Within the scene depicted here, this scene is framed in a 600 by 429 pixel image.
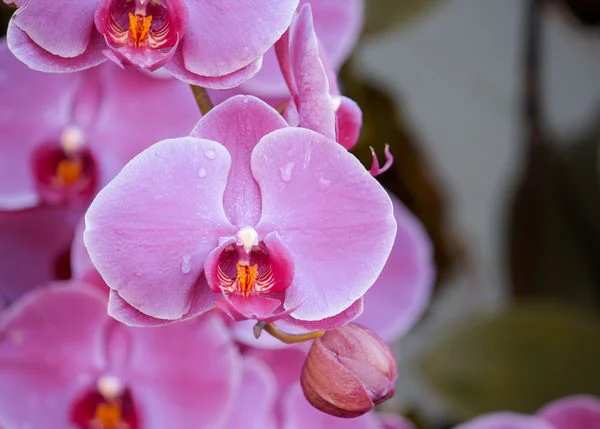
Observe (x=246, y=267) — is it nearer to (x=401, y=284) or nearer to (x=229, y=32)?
(x=229, y=32)

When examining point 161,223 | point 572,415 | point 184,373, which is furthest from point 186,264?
point 572,415

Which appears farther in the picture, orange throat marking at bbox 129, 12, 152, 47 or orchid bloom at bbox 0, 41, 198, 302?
orchid bloom at bbox 0, 41, 198, 302

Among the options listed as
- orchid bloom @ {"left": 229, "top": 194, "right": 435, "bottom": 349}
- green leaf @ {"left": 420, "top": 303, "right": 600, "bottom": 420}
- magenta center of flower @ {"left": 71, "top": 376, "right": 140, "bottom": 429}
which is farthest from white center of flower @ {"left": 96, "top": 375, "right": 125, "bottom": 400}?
green leaf @ {"left": 420, "top": 303, "right": 600, "bottom": 420}

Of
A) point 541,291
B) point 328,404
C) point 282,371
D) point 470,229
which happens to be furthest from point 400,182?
point 328,404

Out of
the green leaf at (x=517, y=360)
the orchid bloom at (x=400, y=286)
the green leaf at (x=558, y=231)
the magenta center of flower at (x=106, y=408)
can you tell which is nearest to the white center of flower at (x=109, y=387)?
the magenta center of flower at (x=106, y=408)

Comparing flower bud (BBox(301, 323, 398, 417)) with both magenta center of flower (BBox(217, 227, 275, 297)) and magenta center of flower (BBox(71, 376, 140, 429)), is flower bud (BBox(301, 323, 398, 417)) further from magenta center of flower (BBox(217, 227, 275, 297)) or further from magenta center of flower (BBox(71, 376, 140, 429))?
magenta center of flower (BBox(71, 376, 140, 429))
